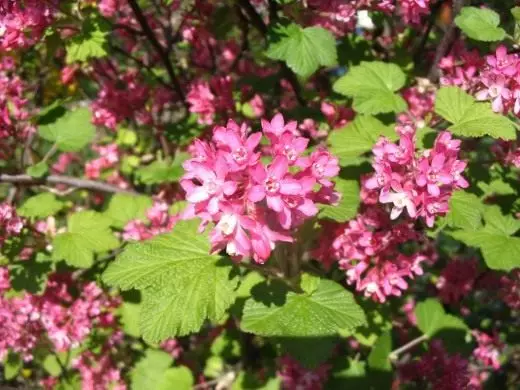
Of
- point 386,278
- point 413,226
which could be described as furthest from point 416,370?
point 413,226

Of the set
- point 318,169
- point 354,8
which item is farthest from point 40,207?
point 354,8

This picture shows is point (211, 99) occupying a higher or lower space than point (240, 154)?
lower

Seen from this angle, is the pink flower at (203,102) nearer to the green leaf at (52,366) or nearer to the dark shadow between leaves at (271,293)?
the dark shadow between leaves at (271,293)

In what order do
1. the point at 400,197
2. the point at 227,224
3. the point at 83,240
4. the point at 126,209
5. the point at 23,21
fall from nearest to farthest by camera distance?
1. the point at 227,224
2. the point at 400,197
3. the point at 23,21
4. the point at 83,240
5. the point at 126,209

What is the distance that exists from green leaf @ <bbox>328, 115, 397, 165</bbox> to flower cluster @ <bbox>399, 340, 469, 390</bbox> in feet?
4.64

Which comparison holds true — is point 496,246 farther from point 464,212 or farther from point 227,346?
point 227,346

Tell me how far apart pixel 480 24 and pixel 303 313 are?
52.4 inches

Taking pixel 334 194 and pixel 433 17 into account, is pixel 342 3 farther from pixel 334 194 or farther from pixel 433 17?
pixel 334 194

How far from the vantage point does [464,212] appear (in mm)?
1871

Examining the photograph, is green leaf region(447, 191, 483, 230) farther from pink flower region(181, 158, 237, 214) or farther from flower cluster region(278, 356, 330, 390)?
flower cluster region(278, 356, 330, 390)

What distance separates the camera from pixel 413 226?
215cm

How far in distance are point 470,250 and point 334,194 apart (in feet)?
10.5

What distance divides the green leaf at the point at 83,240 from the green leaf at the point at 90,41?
76 centimetres

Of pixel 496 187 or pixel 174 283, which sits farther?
pixel 496 187
